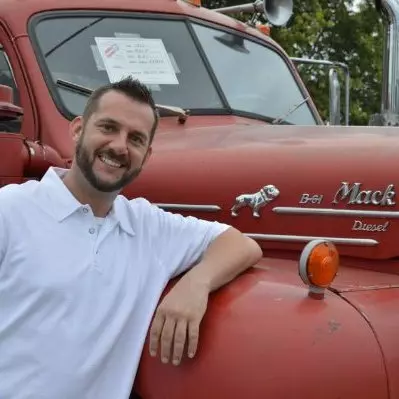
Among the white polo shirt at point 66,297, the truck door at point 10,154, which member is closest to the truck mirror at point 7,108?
the truck door at point 10,154

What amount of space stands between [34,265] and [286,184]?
896mm

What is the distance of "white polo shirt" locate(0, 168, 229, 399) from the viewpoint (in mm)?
2033

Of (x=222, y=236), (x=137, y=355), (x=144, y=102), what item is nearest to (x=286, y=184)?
(x=222, y=236)

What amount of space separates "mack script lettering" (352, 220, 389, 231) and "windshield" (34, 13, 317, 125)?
1.26m

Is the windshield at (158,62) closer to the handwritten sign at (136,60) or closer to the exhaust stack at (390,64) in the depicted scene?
the handwritten sign at (136,60)

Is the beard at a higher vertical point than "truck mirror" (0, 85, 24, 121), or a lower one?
lower

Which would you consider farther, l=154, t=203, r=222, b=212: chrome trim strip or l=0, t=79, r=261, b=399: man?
l=154, t=203, r=222, b=212: chrome trim strip

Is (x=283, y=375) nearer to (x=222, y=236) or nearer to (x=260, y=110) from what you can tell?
(x=222, y=236)

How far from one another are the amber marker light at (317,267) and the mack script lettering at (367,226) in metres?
0.39

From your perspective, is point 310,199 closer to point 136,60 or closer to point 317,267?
A: point 317,267

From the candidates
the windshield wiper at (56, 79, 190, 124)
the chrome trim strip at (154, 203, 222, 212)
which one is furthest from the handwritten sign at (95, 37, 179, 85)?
the chrome trim strip at (154, 203, 222, 212)

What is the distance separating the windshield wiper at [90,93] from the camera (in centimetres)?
329

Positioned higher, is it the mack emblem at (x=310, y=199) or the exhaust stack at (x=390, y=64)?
the exhaust stack at (x=390, y=64)

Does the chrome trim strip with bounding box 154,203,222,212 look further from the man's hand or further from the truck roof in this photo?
the truck roof
